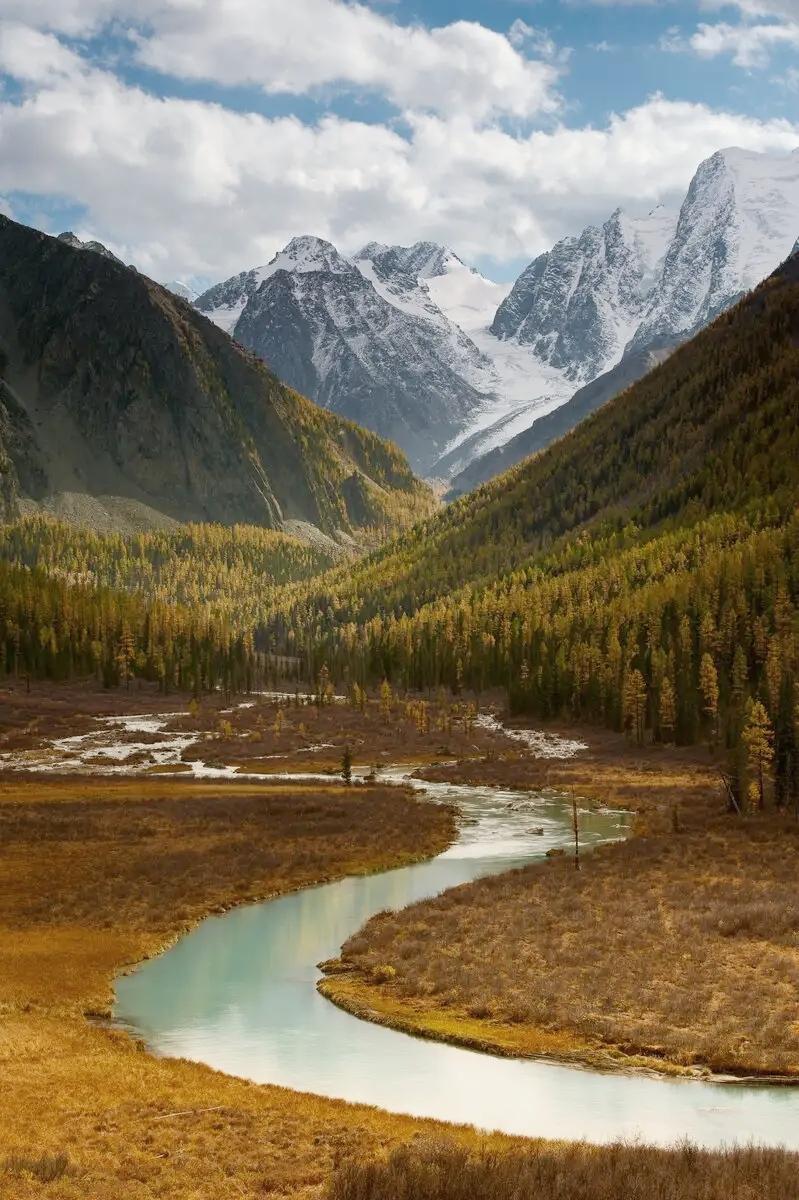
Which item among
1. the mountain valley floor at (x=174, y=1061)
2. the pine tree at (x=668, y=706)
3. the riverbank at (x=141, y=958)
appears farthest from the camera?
the pine tree at (x=668, y=706)

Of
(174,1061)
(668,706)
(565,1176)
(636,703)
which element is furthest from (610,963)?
(636,703)

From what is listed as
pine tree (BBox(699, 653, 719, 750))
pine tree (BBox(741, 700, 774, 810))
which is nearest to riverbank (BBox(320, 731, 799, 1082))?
pine tree (BBox(741, 700, 774, 810))

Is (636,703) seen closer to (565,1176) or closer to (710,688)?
(710,688)

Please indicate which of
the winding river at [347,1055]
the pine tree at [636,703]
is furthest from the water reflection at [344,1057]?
the pine tree at [636,703]

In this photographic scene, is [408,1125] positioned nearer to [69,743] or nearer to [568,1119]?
[568,1119]

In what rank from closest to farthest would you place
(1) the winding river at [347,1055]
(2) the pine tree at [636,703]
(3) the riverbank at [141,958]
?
1. (3) the riverbank at [141,958]
2. (1) the winding river at [347,1055]
3. (2) the pine tree at [636,703]

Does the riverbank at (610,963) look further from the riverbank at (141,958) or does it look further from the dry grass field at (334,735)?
the dry grass field at (334,735)

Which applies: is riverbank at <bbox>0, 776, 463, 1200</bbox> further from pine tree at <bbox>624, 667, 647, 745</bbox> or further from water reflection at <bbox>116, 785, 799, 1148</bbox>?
pine tree at <bbox>624, 667, 647, 745</bbox>
